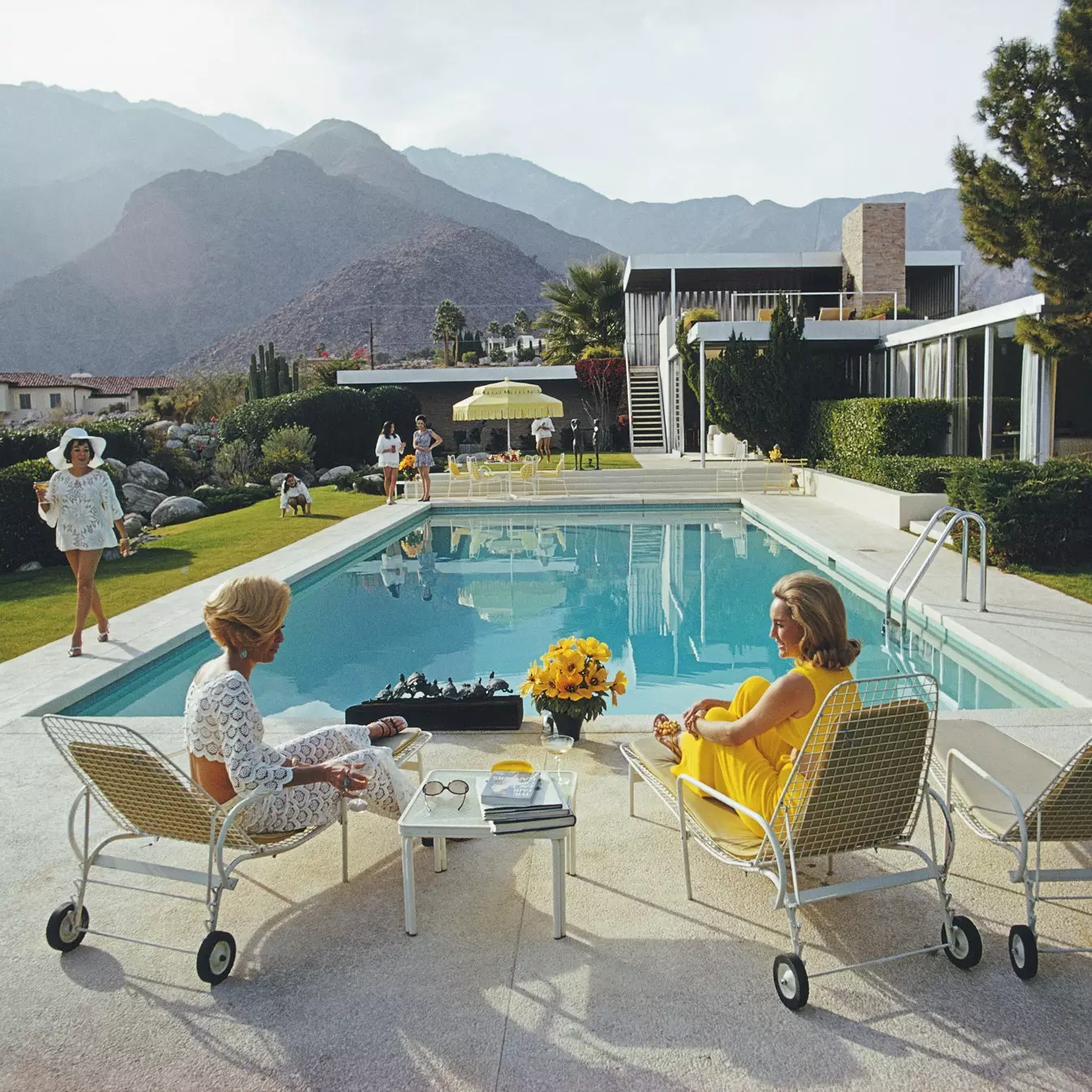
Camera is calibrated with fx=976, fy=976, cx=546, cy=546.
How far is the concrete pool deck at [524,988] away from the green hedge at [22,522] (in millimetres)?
8963

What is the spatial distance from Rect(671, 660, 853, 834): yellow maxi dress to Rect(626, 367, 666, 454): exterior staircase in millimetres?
23264

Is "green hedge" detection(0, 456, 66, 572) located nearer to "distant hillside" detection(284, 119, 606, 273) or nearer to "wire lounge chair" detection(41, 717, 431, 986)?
"wire lounge chair" detection(41, 717, 431, 986)

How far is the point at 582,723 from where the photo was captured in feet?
16.3

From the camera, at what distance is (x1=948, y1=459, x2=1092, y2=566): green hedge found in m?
9.16

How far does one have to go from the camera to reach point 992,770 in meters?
3.53

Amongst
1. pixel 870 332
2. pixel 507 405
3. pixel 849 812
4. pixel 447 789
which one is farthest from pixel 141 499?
pixel 849 812

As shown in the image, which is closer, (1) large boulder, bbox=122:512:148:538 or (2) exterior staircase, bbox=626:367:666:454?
(1) large boulder, bbox=122:512:148:538

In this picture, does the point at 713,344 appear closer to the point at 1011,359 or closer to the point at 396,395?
the point at 1011,359

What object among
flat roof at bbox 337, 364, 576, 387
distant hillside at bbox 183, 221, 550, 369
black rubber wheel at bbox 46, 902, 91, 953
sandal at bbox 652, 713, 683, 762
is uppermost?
distant hillside at bbox 183, 221, 550, 369

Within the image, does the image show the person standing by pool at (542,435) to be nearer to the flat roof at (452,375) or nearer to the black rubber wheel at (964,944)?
the flat roof at (452,375)

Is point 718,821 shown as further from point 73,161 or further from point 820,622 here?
point 73,161

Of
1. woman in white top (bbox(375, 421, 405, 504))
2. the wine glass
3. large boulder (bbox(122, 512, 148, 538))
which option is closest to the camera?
the wine glass

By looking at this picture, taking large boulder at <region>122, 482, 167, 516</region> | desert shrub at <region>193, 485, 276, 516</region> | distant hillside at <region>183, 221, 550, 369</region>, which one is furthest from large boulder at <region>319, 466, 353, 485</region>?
distant hillside at <region>183, 221, 550, 369</region>

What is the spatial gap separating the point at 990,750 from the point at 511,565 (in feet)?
30.4
